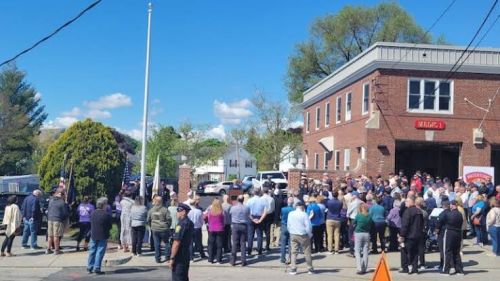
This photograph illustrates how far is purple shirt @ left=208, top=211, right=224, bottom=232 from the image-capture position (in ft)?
51.4

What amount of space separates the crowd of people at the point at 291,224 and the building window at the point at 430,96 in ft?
34.8

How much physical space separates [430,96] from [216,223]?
1749 centimetres

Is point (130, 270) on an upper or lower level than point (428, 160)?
lower

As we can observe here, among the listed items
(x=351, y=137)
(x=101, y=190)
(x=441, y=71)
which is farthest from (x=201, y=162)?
(x=101, y=190)

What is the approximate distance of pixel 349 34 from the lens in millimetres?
59625

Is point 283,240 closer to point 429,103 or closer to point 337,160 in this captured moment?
point 429,103

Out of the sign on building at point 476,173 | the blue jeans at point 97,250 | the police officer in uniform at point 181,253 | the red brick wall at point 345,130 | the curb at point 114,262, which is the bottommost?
the curb at point 114,262

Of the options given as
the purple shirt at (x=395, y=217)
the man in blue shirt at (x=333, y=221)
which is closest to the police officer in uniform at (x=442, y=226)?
the purple shirt at (x=395, y=217)

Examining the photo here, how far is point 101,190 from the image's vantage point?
2217 cm

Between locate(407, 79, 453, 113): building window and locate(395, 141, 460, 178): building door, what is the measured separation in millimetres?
3257

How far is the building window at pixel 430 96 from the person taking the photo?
29641 millimetres

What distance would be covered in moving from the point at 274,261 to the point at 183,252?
6511 millimetres

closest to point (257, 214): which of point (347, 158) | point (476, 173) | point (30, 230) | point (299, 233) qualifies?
point (299, 233)

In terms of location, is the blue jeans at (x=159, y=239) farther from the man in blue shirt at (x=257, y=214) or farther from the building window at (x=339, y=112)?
the building window at (x=339, y=112)
